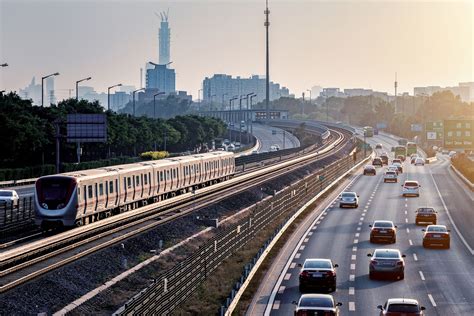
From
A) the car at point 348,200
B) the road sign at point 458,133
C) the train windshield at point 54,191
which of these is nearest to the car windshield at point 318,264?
the train windshield at point 54,191

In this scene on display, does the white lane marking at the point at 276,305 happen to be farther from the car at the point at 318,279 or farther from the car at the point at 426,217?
the car at the point at 426,217

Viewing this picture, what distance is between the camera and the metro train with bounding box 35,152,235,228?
4781cm

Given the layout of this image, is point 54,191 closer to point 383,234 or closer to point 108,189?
point 108,189

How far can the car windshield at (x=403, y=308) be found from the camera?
101 ft

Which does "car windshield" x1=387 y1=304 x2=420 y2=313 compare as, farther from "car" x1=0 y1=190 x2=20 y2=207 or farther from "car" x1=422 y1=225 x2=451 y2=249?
"car" x1=0 y1=190 x2=20 y2=207

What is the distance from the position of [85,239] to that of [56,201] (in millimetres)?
2471

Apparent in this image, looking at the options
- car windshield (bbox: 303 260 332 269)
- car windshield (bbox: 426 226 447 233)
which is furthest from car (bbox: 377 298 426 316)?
car windshield (bbox: 426 226 447 233)

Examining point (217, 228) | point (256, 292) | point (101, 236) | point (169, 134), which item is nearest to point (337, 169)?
point (169, 134)

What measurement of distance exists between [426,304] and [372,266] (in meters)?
6.04

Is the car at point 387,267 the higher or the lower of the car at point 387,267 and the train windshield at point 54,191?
the lower

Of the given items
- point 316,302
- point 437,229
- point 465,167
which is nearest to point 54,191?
point 316,302

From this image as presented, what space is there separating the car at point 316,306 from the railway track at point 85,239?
9811 mm

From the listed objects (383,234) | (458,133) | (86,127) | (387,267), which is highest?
(86,127)

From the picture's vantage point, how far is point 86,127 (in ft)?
244
